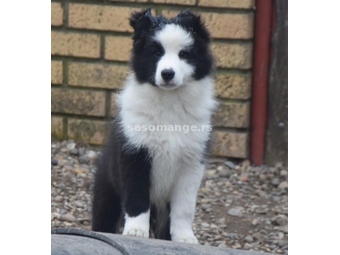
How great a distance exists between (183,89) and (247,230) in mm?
931

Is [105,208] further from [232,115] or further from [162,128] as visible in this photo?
[232,115]

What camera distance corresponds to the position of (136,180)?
2.70m

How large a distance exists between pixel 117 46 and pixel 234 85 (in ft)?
1.95

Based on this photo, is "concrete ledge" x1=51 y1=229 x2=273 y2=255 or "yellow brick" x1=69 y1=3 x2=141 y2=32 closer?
"concrete ledge" x1=51 y1=229 x2=273 y2=255

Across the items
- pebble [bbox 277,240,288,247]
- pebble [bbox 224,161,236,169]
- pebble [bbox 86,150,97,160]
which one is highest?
pebble [bbox 86,150,97,160]

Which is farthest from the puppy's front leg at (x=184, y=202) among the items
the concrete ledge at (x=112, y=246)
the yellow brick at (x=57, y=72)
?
the yellow brick at (x=57, y=72)

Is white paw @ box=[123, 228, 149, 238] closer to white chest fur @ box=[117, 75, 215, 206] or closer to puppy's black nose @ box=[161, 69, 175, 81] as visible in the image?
white chest fur @ box=[117, 75, 215, 206]

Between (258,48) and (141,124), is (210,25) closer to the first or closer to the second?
(258,48)

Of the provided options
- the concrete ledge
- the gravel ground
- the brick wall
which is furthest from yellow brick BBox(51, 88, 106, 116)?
the concrete ledge

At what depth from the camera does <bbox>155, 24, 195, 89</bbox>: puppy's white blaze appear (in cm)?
258

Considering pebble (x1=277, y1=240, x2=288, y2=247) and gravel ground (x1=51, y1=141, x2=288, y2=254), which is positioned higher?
gravel ground (x1=51, y1=141, x2=288, y2=254)

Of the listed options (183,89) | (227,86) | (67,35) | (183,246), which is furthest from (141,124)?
(227,86)

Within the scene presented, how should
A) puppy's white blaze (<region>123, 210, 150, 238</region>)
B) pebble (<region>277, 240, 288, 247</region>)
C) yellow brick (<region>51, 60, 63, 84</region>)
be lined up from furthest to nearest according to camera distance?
yellow brick (<region>51, 60, 63, 84</region>) < pebble (<region>277, 240, 288, 247</region>) < puppy's white blaze (<region>123, 210, 150, 238</region>)
